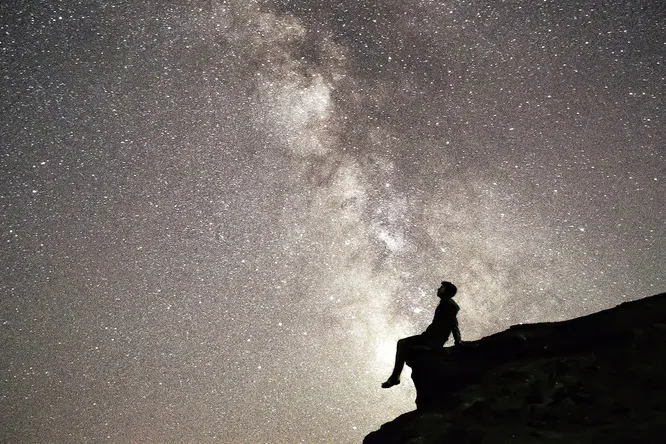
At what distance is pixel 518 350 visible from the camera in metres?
8.41

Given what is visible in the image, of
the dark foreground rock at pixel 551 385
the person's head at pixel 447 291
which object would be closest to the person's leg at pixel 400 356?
the dark foreground rock at pixel 551 385

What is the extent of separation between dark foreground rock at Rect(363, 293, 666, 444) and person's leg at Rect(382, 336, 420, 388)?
206 mm

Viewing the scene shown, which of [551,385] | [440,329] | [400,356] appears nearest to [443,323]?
[440,329]

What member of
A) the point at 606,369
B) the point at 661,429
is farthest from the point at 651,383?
the point at 661,429

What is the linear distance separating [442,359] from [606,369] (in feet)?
9.08

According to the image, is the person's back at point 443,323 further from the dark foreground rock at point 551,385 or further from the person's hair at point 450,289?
the dark foreground rock at point 551,385

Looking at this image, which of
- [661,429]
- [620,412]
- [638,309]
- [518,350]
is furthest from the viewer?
[518,350]

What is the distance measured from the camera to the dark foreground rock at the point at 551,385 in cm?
620

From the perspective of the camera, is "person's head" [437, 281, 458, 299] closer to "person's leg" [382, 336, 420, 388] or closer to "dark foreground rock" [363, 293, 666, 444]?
"person's leg" [382, 336, 420, 388]

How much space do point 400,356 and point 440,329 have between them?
95 centimetres

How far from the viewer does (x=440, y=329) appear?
877 cm

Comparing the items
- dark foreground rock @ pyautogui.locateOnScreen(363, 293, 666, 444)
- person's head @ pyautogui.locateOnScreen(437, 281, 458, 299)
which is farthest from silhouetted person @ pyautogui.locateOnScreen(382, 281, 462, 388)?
dark foreground rock @ pyautogui.locateOnScreen(363, 293, 666, 444)

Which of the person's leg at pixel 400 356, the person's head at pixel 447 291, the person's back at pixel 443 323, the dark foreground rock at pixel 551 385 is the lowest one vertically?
the dark foreground rock at pixel 551 385

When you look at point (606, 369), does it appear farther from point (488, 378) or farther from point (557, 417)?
point (488, 378)
